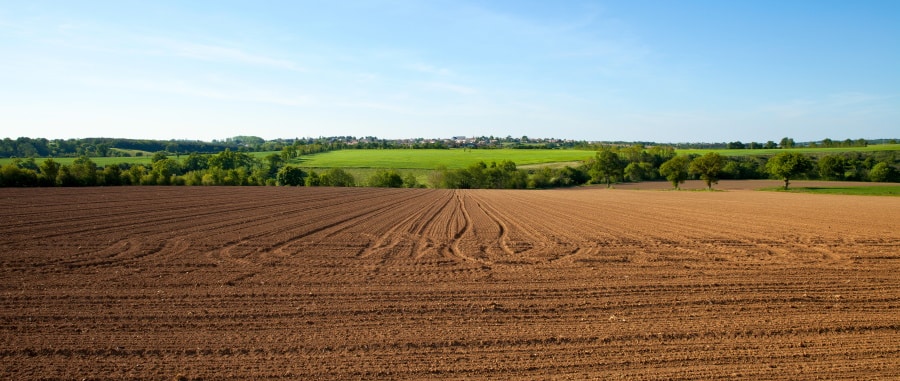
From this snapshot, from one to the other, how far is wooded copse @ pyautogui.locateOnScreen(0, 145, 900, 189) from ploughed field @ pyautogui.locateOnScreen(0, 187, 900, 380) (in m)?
47.8

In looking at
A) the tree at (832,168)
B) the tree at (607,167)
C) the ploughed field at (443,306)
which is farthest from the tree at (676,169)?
the ploughed field at (443,306)

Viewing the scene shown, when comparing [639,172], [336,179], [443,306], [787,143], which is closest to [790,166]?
[639,172]

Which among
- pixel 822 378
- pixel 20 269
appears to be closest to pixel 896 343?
pixel 822 378

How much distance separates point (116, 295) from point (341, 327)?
5.19 meters

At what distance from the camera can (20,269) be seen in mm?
12078

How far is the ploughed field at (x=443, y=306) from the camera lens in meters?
6.86

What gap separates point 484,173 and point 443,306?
78267 millimetres

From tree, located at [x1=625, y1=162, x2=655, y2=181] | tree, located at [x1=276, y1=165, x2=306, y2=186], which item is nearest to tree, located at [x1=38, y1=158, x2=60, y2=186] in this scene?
tree, located at [x1=276, y1=165, x2=306, y2=186]

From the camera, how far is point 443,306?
30.9ft

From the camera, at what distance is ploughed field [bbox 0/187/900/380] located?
6863 mm

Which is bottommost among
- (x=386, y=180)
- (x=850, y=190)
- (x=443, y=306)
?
(x=850, y=190)

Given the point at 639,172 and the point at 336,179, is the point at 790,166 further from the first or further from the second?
the point at 336,179

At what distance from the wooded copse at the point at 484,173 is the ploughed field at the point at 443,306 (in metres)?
47.8

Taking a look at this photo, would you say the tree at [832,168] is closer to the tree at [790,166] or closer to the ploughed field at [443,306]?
the tree at [790,166]
